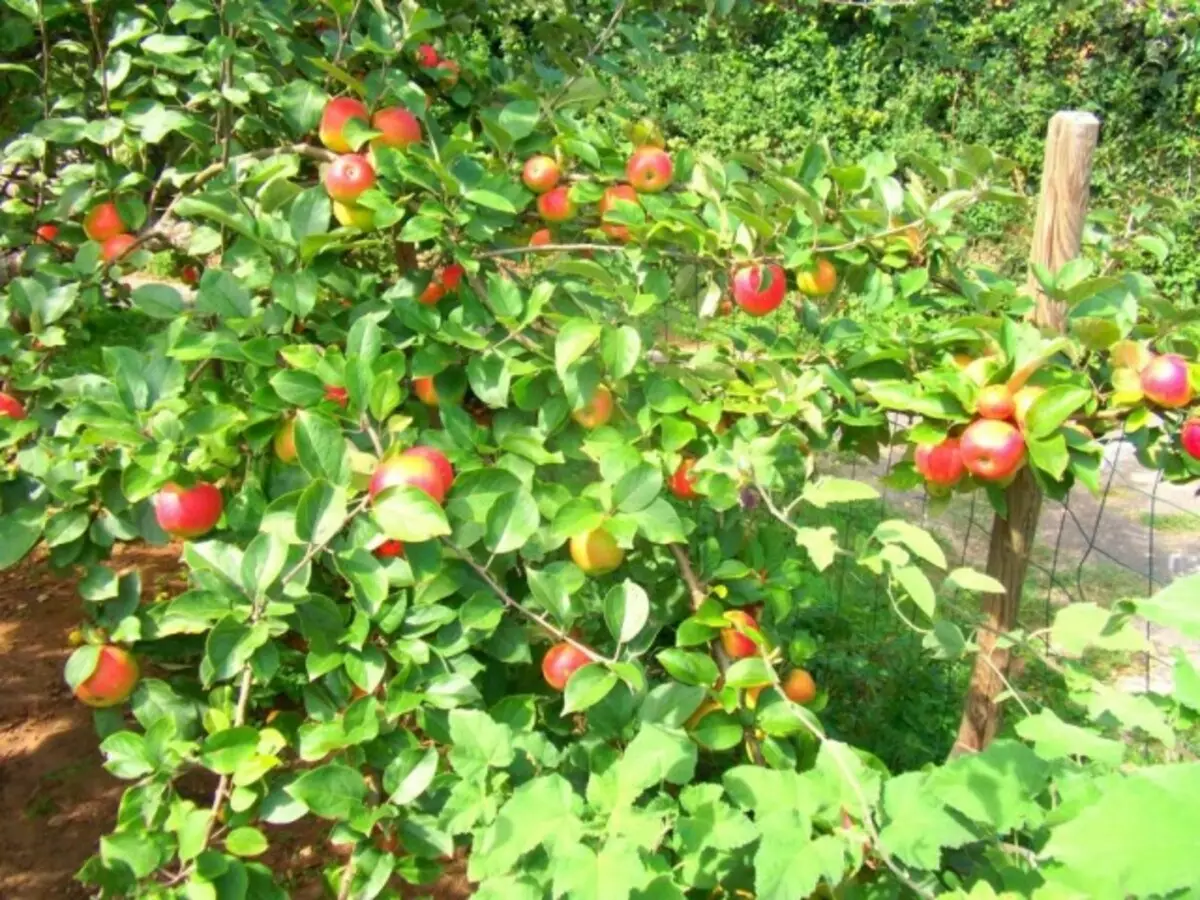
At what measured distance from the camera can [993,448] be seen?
1.30 m

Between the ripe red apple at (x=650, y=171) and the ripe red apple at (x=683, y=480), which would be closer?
the ripe red apple at (x=683, y=480)

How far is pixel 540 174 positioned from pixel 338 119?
0.31m

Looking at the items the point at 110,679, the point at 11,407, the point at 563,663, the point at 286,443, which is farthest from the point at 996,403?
the point at 11,407

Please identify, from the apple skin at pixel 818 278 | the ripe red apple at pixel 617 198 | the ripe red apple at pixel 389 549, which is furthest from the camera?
the ripe red apple at pixel 617 198

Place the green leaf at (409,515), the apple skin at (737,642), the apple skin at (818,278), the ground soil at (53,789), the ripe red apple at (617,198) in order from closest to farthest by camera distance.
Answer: the green leaf at (409,515)
the apple skin at (737,642)
the apple skin at (818,278)
the ripe red apple at (617,198)
the ground soil at (53,789)

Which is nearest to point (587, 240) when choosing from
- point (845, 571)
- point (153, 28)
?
point (153, 28)

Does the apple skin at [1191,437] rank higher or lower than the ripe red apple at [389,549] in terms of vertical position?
higher

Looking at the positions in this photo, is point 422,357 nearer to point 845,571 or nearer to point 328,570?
point 328,570

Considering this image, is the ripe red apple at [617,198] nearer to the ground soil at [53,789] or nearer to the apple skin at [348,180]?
the apple skin at [348,180]

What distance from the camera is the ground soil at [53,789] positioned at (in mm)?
2006

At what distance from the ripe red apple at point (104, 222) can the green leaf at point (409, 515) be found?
2.69 ft

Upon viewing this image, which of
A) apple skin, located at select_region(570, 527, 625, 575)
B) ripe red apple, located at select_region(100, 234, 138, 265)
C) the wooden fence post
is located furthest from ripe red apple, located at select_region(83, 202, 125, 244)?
the wooden fence post

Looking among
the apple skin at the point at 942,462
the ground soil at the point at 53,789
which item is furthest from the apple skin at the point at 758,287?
the ground soil at the point at 53,789

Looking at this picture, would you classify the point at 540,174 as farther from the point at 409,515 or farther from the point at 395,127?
the point at 409,515
